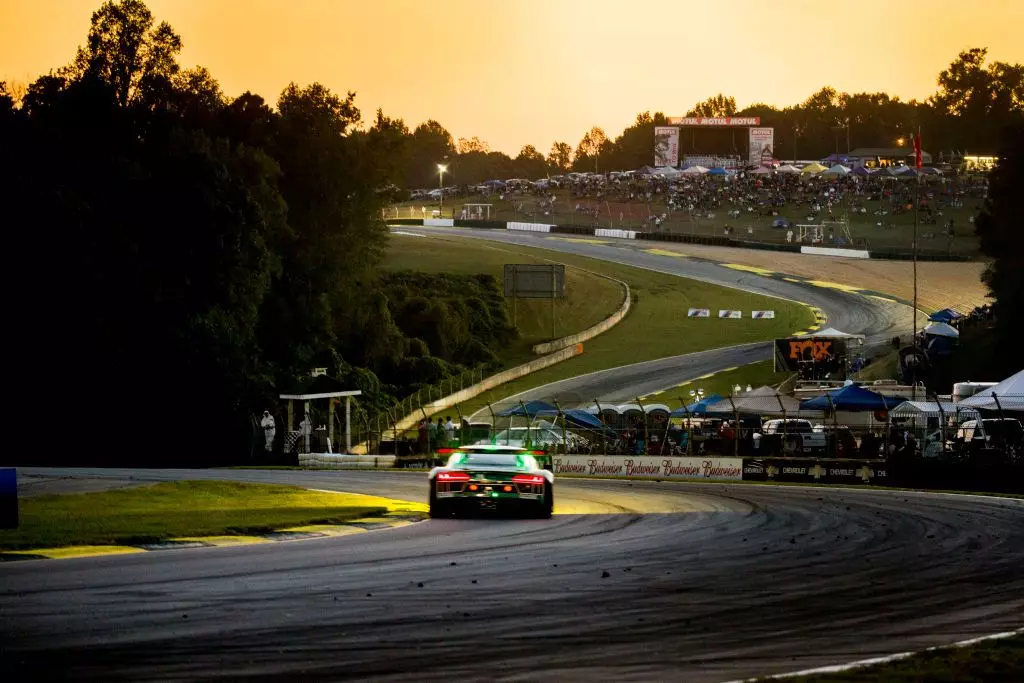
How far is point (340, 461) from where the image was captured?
52.8m

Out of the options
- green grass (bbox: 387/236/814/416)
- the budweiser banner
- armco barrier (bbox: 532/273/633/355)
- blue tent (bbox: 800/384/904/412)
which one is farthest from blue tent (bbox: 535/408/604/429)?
armco barrier (bbox: 532/273/633/355)

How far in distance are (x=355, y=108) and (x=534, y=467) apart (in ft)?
230

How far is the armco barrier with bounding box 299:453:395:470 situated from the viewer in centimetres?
5191

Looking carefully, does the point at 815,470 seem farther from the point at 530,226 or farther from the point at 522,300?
the point at 530,226

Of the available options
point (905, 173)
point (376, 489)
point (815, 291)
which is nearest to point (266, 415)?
point (376, 489)

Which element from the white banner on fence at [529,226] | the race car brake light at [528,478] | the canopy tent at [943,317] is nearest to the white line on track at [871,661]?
the race car brake light at [528,478]

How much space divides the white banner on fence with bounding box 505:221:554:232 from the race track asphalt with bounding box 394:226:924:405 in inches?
92.0

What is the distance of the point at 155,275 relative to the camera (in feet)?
221

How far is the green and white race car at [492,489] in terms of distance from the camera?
24.3 m

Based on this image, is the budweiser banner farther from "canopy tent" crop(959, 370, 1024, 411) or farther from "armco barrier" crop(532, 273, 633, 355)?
"armco barrier" crop(532, 273, 633, 355)

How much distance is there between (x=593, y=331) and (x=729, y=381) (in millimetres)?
18255

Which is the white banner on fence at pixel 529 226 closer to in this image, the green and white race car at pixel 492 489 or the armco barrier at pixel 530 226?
the armco barrier at pixel 530 226

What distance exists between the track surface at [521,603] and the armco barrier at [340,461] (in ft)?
95.2

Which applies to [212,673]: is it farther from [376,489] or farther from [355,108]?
[355,108]
